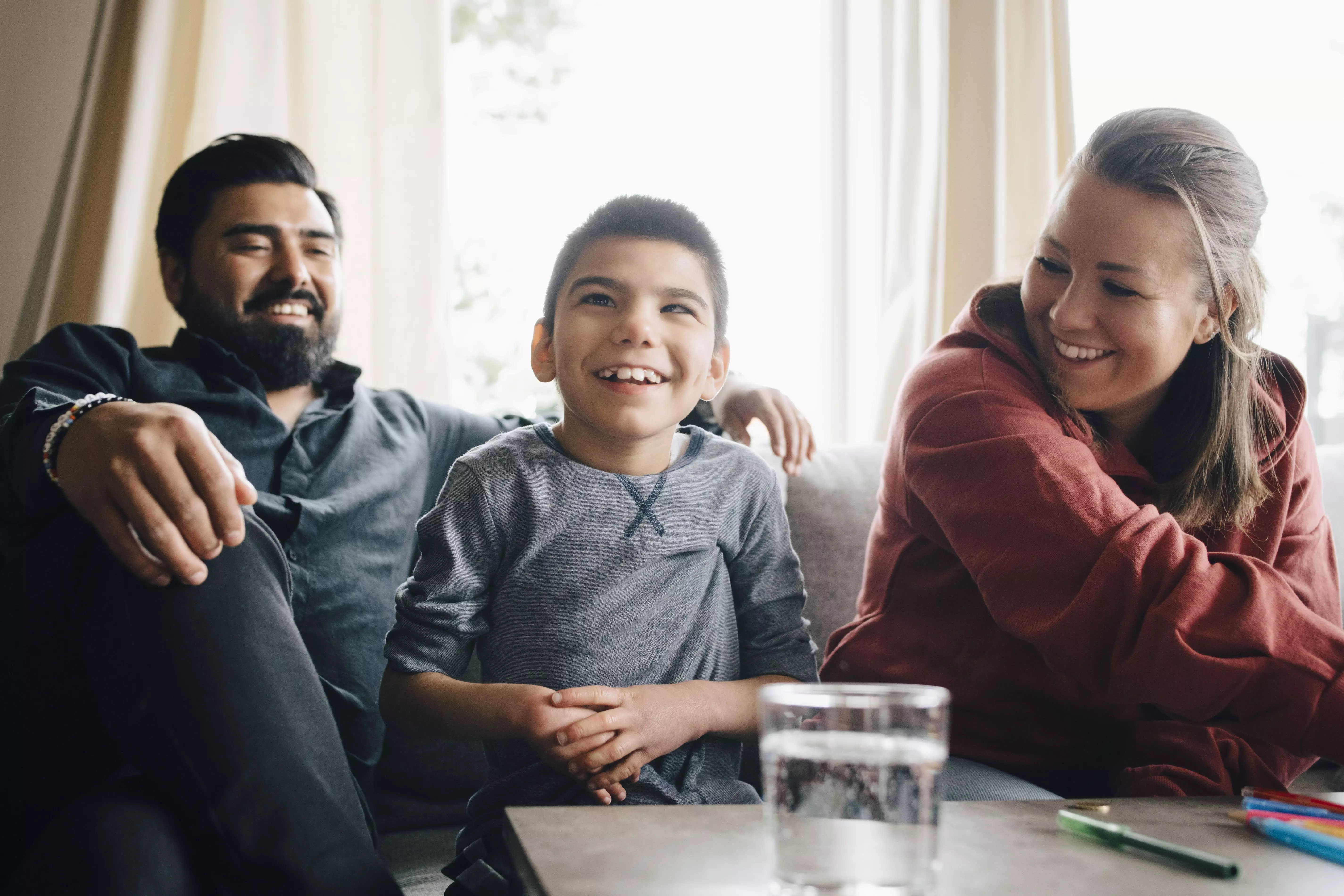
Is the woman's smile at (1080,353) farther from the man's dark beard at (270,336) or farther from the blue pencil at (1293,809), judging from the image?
the man's dark beard at (270,336)

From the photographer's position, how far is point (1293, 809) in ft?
2.53

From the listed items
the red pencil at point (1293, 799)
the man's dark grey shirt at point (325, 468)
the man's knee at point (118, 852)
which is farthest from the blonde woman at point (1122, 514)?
the man's knee at point (118, 852)

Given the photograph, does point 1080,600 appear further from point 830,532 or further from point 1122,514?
point 830,532

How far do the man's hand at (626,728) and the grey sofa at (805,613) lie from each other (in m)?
0.44

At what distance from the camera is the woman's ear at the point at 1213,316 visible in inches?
48.7

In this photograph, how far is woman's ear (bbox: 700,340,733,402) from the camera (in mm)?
1248

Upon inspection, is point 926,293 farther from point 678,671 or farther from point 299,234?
point 678,671

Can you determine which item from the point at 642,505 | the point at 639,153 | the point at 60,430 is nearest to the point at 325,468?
the point at 60,430

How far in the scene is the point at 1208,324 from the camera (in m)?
1.26

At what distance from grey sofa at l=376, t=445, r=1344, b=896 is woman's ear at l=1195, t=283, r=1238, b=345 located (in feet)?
1.91

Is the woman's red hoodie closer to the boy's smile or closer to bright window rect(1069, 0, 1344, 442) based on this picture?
the boy's smile

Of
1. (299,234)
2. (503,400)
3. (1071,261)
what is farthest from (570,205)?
(1071,261)

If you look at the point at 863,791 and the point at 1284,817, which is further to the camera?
the point at 1284,817

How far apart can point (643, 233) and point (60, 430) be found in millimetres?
631
